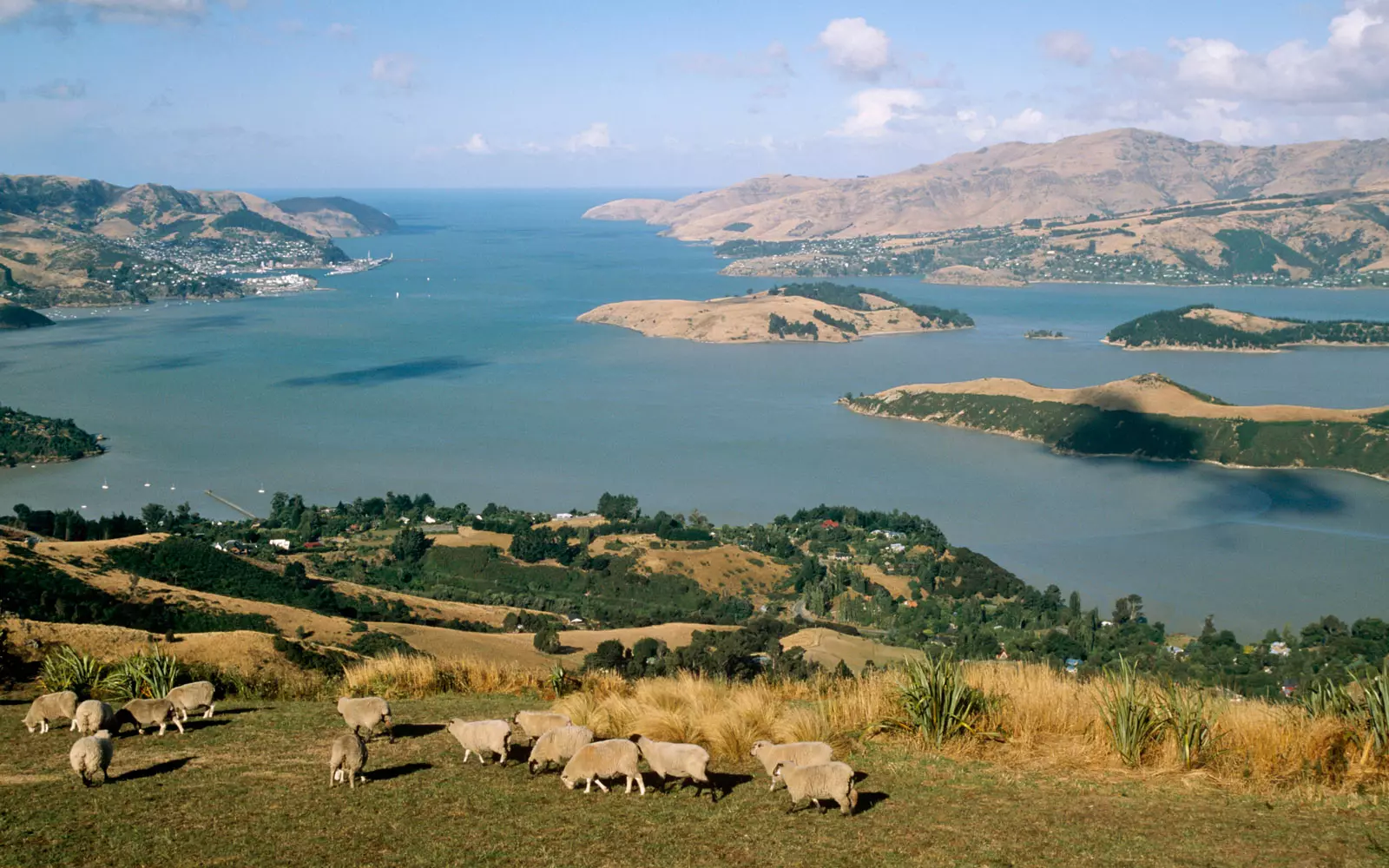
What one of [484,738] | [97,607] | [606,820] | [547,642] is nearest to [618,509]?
[547,642]

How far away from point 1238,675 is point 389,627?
1930 cm

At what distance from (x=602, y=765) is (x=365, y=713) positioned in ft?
7.52

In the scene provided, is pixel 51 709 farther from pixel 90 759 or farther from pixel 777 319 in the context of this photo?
pixel 777 319

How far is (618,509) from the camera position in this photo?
158ft

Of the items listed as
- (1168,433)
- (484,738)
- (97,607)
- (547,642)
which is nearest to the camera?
(484,738)

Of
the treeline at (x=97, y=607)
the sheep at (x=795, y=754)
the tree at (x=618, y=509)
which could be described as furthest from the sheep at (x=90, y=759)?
the tree at (x=618, y=509)

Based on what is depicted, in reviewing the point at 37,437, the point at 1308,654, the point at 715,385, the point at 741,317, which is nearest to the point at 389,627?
the point at 1308,654

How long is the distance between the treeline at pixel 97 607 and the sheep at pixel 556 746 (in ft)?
45.3

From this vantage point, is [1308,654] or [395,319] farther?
[395,319]

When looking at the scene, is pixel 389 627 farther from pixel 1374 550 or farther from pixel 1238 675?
→ pixel 1374 550

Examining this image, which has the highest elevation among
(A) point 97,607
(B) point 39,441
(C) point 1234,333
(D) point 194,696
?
(D) point 194,696

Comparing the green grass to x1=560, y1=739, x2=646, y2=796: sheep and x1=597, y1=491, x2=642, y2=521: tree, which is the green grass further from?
x1=597, y1=491, x2=642, y2=521: tree

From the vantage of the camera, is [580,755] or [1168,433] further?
[1168,433]

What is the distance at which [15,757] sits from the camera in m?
7.70
